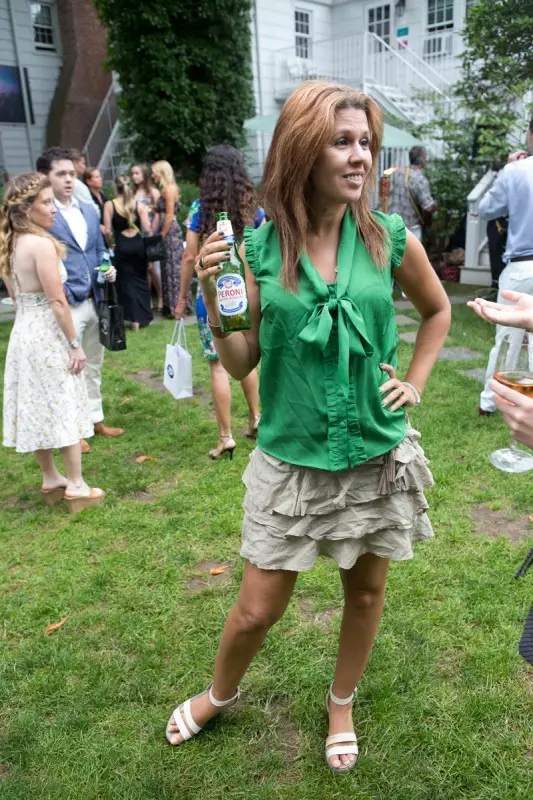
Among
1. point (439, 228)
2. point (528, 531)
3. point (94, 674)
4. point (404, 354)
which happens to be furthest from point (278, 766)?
point (439, 228)

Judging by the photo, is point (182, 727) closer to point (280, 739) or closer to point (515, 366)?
point (280, 739)

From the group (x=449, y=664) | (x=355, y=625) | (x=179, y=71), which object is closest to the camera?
(x=355, y=625)

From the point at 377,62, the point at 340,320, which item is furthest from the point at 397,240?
the point at 377,62

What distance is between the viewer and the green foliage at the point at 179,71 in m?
13.4

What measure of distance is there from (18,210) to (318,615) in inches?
108

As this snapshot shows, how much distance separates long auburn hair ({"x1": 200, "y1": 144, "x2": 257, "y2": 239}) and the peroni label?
8.20 feet

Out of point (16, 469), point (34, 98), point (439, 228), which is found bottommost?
point (16, 469)

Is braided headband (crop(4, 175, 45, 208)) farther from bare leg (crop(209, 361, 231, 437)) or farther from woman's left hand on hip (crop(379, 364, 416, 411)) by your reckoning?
woman's left hand on hip (crop(379, 364, 416, 411))

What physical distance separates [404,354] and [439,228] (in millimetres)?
6011

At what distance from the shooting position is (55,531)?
12.9ft

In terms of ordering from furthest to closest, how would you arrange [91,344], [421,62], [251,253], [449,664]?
[421,62]
[91,344]
[449,664]
[251,253]

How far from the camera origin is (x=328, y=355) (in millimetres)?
1854

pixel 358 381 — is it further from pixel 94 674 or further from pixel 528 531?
pixel 528 531

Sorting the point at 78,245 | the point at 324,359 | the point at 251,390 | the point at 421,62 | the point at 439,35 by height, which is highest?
the point at 439,35
